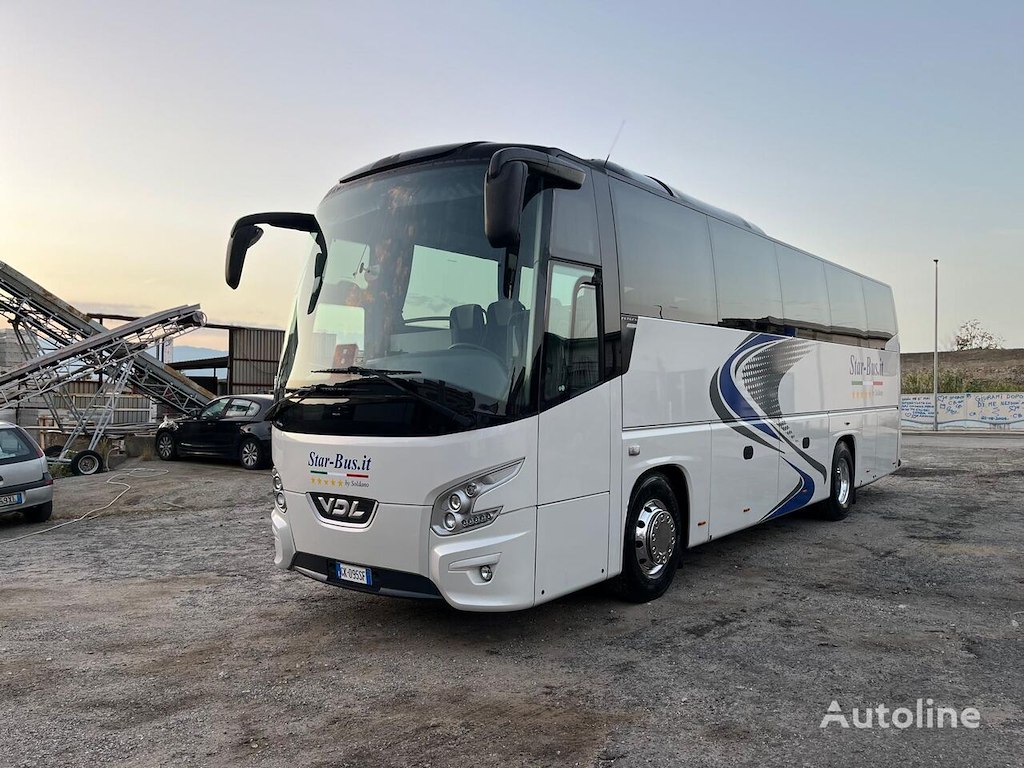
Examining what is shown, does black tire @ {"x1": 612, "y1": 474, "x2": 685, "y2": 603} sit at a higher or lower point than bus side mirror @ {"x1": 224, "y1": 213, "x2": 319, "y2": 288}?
lower

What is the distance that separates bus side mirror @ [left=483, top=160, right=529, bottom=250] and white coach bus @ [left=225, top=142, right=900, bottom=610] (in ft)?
0.04

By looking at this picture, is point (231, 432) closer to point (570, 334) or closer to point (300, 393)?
point (300, 393)

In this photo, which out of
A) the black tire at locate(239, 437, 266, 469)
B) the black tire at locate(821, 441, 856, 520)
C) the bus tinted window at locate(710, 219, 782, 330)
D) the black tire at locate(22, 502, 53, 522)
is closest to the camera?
the bus tinted window at locate(710, 219, 782, 330)

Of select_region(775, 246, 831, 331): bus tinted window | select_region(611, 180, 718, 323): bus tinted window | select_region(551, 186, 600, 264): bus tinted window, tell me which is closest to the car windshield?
select_region(551, 186, 600, 264): bus tinted window

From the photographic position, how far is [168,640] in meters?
5.50

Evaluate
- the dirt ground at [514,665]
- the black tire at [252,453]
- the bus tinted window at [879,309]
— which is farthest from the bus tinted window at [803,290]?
the black tire at [252,453]

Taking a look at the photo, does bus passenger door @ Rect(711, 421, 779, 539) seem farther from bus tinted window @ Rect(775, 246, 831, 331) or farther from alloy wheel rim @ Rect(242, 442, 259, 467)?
alloy wheel rim @ Rect(242, 442, 259, 467)

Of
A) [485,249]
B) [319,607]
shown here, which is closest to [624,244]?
[485,249]

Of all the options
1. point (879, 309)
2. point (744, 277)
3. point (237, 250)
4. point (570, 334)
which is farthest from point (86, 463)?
point (879, 309)

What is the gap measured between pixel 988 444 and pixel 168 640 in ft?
86.2

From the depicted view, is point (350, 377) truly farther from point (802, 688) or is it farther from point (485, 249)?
point (802, 688)

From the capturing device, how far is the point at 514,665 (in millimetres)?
4941

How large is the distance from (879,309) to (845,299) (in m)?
1.76

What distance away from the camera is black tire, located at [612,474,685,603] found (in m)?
6.08
